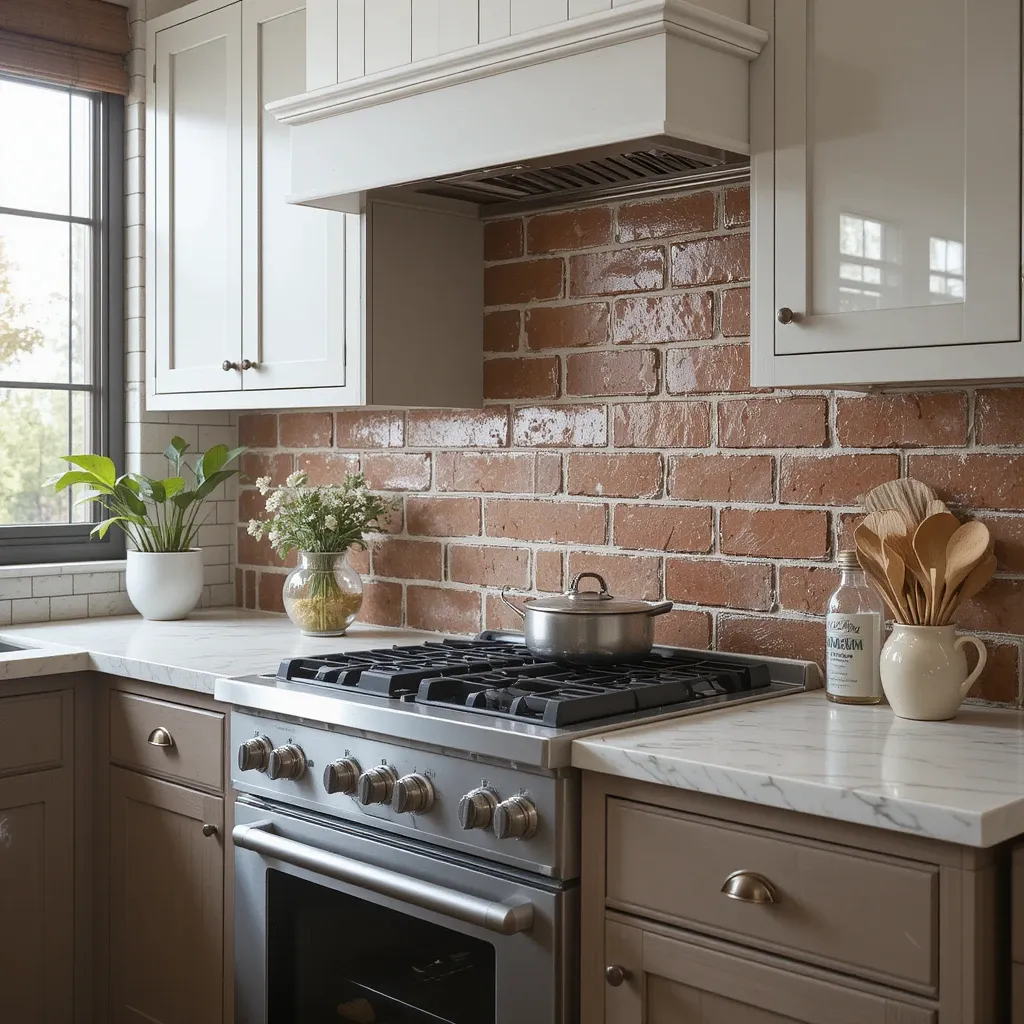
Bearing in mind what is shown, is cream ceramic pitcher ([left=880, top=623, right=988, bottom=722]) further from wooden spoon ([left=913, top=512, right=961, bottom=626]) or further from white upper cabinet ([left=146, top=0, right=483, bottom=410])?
white upper cabinet ([left=146, top=0, right=483, bottom=410])

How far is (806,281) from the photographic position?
74.1 inches

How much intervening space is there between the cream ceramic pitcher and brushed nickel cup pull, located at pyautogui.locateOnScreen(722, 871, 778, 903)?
1.50ft

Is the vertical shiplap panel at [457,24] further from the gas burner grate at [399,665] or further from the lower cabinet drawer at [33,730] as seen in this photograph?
the lower cabinet drawer at [33,730]

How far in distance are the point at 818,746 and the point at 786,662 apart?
525mm

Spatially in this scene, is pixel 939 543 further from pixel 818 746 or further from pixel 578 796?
pixel 578 796

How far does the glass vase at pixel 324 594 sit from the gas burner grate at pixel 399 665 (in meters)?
0.34

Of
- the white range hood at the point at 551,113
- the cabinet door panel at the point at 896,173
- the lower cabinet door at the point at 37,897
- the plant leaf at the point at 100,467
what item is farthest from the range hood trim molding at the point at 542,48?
the lower cabinet door at the point at 37,897

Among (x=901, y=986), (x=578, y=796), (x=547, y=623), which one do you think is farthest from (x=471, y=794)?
(x=901, y=986)

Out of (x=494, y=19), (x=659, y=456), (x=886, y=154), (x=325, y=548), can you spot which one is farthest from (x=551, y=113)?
(x=325, y=548)

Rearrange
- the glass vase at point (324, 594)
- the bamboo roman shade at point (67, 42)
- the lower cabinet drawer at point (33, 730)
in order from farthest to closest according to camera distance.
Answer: the bamboo roman shade at point (67, 42) → the glass vase at point (324, 594) → the lower cabinet drawer at point (33, 730)

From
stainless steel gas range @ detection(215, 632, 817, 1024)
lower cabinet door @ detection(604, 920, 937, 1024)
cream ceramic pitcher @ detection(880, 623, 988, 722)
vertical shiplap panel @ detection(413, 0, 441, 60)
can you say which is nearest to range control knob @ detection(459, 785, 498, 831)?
stainless steel gas range @ detection(215, 632, 817, 1024)

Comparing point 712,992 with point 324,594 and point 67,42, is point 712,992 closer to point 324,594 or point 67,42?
point 324,594

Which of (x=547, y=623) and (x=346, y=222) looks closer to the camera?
(x=547, y=623)

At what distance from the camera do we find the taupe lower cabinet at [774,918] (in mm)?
1424
